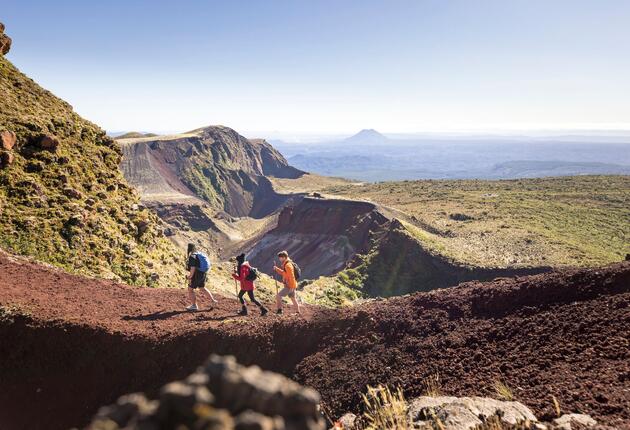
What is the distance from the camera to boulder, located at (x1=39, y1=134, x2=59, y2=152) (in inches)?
733

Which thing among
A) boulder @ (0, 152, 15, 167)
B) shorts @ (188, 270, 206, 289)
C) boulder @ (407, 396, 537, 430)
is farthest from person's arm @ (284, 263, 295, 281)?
boulder @ (0, 152, 15, 167)

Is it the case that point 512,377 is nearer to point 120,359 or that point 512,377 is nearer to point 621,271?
point 621,271

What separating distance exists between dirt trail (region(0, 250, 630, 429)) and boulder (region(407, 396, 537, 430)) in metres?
1.25

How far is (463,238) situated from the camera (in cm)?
4038

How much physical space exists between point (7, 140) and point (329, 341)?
15873mm

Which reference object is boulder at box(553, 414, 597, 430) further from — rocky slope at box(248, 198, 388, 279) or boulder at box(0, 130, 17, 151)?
rocky slope at box(248, 198, 388, 279)

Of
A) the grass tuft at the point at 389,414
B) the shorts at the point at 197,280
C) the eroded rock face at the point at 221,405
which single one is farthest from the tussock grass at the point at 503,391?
the shorts at the point at 197,280

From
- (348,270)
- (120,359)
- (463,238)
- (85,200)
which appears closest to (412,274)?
(348,270)

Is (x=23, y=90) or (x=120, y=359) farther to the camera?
(x=23, y=90)

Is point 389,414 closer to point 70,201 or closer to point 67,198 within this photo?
point 70,201

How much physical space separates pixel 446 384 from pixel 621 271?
510 centimetres

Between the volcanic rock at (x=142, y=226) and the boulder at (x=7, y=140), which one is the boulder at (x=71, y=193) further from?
the volcanic rock at (x=142, y=226)

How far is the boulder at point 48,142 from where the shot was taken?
61.1ft

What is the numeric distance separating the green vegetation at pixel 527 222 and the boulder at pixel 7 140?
94.1 ft
